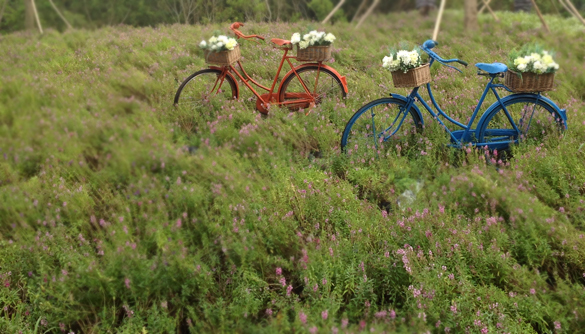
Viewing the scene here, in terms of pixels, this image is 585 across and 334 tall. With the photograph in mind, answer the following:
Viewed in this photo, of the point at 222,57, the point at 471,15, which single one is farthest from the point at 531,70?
the point at 471,15

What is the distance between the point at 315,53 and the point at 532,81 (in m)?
2.59

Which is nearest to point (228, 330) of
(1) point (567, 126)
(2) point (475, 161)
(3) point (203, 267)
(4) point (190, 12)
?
(3) point (203, 267)

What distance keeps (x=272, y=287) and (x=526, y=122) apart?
363cm

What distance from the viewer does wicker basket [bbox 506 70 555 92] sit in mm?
4551

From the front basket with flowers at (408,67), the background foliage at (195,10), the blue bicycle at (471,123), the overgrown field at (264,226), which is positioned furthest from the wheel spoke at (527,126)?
the background foliage at (195,10)

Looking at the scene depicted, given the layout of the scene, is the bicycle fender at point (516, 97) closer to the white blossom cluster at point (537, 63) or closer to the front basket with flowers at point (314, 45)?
the white blossom cluster at point (537, 63)

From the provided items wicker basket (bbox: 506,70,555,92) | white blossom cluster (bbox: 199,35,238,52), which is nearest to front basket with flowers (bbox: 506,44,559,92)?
wicker basket (bbox: 506,70,555,92)

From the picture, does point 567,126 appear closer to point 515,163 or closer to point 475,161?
point 515,163

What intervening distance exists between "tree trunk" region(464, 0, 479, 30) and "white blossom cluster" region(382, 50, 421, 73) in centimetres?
849

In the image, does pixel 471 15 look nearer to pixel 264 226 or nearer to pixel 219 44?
pixel 219 44

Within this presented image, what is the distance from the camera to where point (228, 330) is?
3.07m

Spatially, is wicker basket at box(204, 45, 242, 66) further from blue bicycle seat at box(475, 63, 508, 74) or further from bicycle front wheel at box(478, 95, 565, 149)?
bicycle front wheel at box(478, 95, 565, 149)

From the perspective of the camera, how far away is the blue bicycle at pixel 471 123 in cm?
487

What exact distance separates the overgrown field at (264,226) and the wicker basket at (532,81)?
2.06ft
